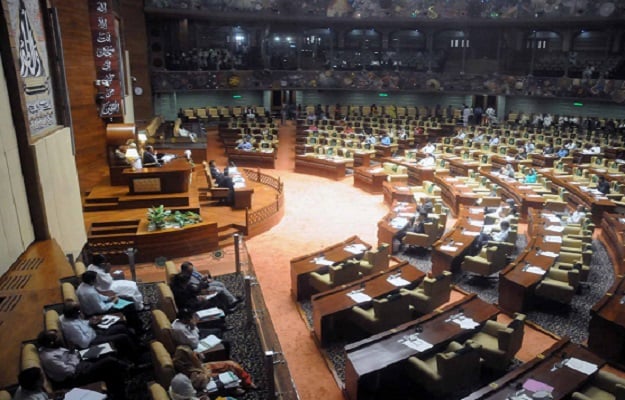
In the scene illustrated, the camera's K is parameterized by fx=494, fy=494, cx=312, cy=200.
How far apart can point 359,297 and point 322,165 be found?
11.8 meters

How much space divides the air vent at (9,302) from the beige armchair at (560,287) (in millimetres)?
7991

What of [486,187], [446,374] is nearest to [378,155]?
[486,187]

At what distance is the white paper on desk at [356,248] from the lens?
9.89 m

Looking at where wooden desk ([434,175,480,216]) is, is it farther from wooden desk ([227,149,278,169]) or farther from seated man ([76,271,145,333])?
seated man ([76,271,145,333])

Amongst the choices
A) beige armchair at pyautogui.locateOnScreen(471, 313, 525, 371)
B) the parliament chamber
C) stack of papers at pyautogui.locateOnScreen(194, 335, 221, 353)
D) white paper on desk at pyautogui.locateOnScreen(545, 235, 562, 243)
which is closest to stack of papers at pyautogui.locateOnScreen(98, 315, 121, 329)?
the parliament chamber

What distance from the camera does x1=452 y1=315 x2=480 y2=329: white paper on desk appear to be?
684 centimetres

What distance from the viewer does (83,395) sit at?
15.6 ft

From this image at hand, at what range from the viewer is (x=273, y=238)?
12477 mm

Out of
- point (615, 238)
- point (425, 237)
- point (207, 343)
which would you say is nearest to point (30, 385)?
point (207, 343)

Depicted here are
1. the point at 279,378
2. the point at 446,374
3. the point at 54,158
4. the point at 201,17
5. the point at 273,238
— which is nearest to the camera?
the point at 279,378

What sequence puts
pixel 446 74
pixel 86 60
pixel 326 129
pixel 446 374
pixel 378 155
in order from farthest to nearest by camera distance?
1. pixel 446 74
2. pixel 326 129
3. pixel 378 155
4. pixel 86 60
5. pixel 446 374

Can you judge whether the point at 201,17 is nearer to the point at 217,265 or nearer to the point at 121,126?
the point at 121,126

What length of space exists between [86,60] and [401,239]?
10.6 metres

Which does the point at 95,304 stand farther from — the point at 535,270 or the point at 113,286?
the point at 535,270
